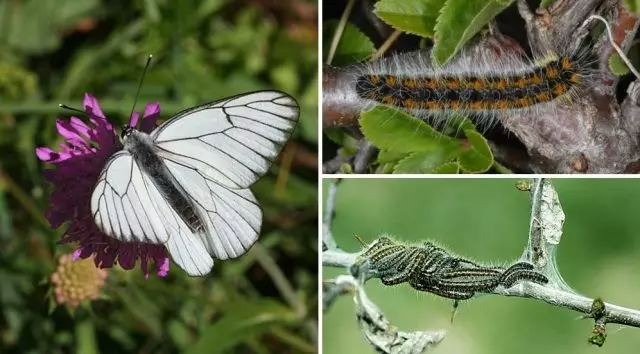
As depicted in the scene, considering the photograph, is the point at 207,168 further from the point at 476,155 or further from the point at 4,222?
the point at 4,222

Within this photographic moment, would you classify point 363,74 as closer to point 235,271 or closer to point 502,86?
point 502,86

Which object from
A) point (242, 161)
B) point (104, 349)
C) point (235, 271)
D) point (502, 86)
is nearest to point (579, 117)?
point (502, 86)

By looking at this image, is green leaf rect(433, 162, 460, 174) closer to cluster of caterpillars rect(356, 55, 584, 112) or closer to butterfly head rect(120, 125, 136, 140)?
cluster of caterpillars rect(356, 55, 584, 112)

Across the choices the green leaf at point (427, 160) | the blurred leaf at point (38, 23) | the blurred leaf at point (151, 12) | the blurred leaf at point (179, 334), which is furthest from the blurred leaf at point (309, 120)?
the green leaf at point (427, 160)

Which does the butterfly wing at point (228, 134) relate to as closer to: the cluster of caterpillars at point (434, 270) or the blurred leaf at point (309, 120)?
the cluster of caterpillars at point (434, 270)

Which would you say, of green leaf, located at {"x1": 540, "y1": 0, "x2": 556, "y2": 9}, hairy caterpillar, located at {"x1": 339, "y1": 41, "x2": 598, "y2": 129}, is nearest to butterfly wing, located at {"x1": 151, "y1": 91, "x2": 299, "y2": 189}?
hairy caterpillar, located at {"x1": 339, "y1": 41, "x2": 598, "y2": 129}

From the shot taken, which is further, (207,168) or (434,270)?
(434,270)

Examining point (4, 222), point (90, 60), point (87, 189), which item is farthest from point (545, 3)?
point (4, 222)
